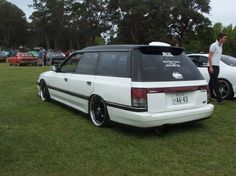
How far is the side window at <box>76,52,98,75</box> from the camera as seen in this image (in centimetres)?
696

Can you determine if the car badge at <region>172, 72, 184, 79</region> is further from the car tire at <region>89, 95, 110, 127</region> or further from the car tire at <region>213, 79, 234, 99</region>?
the car tire at <region>213, 79, 234, 99</region>

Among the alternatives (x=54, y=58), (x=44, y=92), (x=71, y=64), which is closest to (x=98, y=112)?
(x=71, y=64)

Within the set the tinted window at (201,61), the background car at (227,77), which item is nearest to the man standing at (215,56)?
the background car at (227,77)

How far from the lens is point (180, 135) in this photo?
6020mm

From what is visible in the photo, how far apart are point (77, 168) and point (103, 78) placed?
2.28 m

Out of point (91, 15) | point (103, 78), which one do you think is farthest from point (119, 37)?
point (103, 78)

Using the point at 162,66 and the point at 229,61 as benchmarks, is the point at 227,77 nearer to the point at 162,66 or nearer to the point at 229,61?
the point at 229,61

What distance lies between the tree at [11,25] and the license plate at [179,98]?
89863mm

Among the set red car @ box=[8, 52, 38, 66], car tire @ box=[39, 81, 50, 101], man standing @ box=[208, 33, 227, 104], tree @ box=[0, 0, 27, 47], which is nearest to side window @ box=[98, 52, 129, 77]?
car tire @ box=[39, 81, 50, 101]

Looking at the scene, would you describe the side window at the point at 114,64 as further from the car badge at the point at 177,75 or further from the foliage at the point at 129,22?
the foliage at the point at 129,22

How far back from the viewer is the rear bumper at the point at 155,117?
5.51 meters

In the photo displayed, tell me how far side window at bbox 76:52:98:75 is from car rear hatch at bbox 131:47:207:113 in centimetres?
128

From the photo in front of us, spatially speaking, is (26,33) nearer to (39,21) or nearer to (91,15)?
(39,21)

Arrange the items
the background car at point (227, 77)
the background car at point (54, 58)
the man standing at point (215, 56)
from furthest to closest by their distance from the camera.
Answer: the background car at point (54, 58)
the background car at point (227, 77)
the man standing at point (215, 56)
